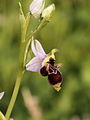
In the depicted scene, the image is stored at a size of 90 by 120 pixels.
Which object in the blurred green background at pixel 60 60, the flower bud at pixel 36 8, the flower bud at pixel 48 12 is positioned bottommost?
the blurred green background at pixel 60 60

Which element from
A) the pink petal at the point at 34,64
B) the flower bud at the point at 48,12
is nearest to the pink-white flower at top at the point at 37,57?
the pink petal at the point at 34,64

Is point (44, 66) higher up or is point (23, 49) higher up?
point (23, 49)

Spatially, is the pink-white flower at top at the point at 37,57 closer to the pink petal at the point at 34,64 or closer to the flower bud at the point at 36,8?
the pink petal at the point at 34,64

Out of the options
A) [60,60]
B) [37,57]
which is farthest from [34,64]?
[60,60]

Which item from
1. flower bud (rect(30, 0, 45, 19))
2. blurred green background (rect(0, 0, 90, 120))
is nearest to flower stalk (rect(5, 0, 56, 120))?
flower bud (rect(30, 0, 45, 19))

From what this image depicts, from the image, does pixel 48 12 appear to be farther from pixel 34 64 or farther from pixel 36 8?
pixel 34 64

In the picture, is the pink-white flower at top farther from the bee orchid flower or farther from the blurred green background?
the blurred green background

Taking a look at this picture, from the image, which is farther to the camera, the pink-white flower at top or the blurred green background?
the blurred green background
